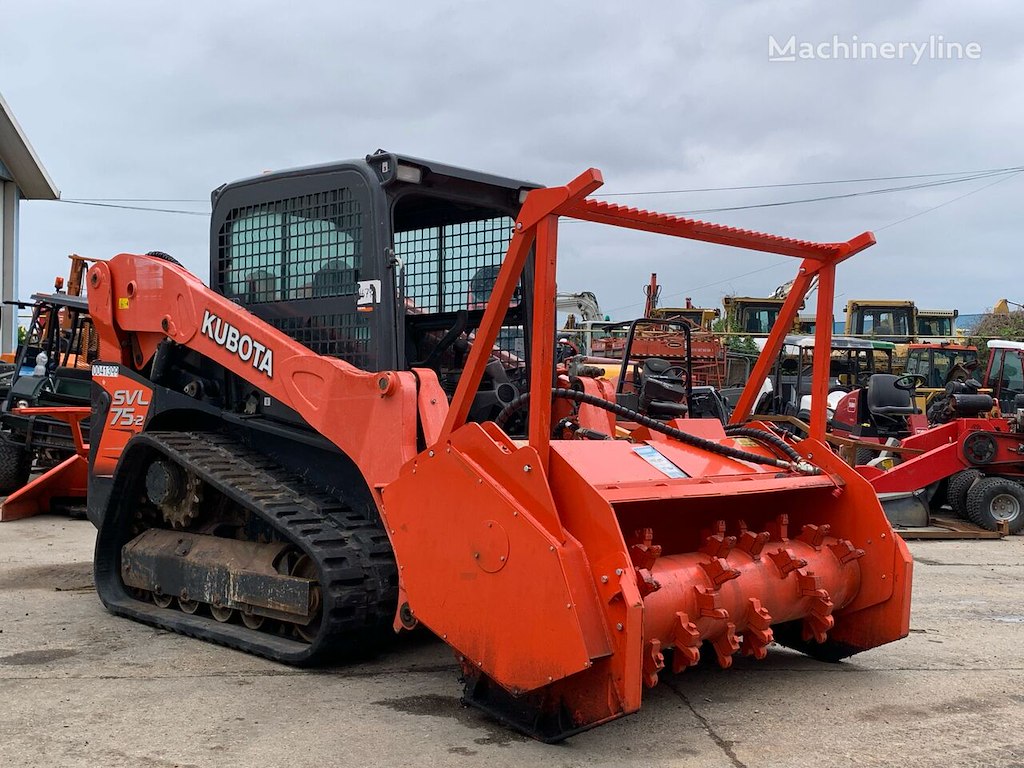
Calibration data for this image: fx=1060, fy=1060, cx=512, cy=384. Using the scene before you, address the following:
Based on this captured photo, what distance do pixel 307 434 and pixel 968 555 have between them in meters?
6.28

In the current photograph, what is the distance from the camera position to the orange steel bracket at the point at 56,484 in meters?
10.1

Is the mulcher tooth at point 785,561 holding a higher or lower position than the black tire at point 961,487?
higher

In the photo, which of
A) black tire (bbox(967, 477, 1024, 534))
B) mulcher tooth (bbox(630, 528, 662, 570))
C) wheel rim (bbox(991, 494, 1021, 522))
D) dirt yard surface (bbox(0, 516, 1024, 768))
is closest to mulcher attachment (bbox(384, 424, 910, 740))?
mulcher tooth (bbox(630, 528, 662, 570))

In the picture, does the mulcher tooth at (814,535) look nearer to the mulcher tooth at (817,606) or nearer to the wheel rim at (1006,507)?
the mulcher tooth at (817,606)

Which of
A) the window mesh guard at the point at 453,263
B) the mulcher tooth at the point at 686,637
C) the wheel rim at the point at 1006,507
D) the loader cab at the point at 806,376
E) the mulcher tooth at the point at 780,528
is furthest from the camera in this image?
the loader cab at the point at 806,376

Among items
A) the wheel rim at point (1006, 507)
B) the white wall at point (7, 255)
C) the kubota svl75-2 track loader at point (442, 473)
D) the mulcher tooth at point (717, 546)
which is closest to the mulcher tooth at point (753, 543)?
the kubota svl75-2 track loader at point (442, 473)

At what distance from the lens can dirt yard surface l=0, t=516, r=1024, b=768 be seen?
370 centimetres

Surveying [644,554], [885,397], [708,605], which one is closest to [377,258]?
[644,554]

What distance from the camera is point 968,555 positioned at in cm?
897

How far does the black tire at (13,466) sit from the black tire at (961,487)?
31.4ft

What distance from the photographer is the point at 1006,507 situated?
10.3 m

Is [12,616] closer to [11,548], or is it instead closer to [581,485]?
[11,548]

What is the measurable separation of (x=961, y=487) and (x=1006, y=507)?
0.44 metres

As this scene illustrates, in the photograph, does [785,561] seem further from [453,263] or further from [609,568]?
[453,263]
